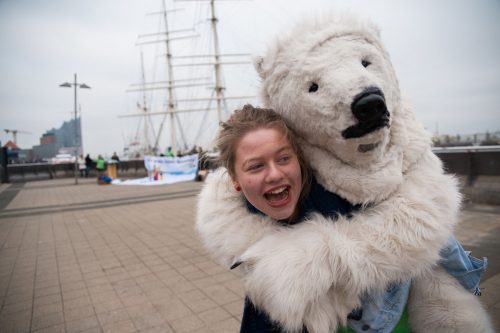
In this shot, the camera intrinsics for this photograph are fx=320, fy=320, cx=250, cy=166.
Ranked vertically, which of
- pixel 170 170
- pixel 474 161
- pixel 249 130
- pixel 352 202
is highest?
pixel 249 130

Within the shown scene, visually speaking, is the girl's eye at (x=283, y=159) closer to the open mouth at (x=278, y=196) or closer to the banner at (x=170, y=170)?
the open mouth at (x=278, y=196)

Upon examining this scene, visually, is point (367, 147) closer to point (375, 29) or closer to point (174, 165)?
point (375, 29)

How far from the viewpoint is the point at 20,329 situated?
10.3 feet

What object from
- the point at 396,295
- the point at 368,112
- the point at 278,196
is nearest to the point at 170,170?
the point at 278,196

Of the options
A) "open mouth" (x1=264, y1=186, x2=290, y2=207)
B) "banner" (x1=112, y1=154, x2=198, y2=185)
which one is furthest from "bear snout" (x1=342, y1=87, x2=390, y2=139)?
"banner" (x1=112, y1=154, x2=198, y2=185)

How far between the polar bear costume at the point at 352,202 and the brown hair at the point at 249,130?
0.04 m

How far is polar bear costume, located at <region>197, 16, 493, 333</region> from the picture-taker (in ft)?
3.06

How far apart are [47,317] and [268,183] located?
3462 mm

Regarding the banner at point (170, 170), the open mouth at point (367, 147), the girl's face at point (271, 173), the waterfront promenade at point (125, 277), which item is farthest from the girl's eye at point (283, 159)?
the banner at point (170, 170)

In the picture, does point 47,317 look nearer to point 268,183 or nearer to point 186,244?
point 186,244

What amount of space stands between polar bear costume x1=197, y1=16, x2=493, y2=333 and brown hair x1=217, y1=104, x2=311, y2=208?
4 cm

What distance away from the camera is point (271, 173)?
3.61 feet

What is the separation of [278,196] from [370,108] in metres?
0.42

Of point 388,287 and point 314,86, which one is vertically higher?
point 314,86
